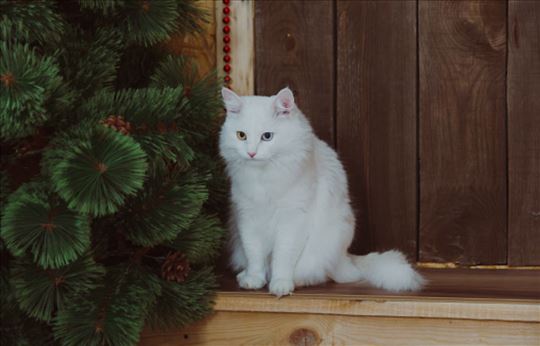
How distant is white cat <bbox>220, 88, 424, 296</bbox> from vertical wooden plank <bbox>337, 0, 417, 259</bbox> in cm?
20

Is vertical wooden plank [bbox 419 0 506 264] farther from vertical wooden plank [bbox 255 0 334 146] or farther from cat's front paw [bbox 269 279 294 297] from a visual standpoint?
cat's front paw [bbox 269 279 294 297]

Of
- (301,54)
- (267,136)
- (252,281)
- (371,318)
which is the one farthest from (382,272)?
(301,54)

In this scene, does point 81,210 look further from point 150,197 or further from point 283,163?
point 283,163

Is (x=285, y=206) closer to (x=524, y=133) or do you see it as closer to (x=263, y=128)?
(x=263, y=128)

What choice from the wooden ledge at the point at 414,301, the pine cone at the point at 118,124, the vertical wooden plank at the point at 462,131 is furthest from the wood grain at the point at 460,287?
the pine cone at the point at 118,124

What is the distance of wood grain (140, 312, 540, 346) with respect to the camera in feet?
4.08

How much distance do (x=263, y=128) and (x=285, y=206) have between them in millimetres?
173

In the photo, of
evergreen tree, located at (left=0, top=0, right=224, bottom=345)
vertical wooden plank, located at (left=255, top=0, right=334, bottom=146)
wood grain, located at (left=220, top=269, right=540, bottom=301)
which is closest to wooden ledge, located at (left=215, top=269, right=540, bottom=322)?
Result: wood grain, located at (left=220, top=269, right=540, bottom=301)

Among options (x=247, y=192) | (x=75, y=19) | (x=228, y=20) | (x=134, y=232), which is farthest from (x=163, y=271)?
(x=228, y=20)

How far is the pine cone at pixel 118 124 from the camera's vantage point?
110 cm

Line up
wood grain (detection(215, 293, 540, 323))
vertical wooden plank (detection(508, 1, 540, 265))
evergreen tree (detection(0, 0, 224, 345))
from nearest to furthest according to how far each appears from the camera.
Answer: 1. evergreen tree (detection(0, 0, 224, 345))
2. wood grain (detection(215, 293, 540, 323))
3. vertical wooden plank (detection(508, 1, 540, 265))

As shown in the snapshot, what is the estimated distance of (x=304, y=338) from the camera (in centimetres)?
131

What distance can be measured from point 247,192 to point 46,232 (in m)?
0.49

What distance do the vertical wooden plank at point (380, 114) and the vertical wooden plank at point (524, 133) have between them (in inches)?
9.1
